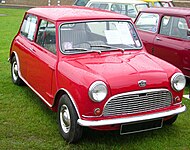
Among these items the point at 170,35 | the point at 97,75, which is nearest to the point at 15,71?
the point at 97,75

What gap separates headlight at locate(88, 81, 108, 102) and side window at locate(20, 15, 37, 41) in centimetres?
221

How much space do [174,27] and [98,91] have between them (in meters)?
3.92

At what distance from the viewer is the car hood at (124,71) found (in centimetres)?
398

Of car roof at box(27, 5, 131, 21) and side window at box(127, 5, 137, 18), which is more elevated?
car roof at box(27, 5, 131, 21)

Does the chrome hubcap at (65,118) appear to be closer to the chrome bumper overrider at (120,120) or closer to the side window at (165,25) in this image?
the chrome bumper overrider at (120,120)

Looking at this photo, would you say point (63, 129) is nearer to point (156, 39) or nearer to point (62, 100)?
point (62, 100)

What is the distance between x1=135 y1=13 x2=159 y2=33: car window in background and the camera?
7.74 metres

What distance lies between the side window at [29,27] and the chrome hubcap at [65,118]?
1.78m

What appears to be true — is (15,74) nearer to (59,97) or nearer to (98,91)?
(59,97)

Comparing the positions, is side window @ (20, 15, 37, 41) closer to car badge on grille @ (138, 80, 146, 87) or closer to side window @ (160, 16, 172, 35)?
car badge on grille @ (138, 80, 146, 87)

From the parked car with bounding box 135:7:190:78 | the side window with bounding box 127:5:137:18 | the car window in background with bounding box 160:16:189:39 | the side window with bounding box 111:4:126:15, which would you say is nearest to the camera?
the parked car with bounding box 135:7:190:78

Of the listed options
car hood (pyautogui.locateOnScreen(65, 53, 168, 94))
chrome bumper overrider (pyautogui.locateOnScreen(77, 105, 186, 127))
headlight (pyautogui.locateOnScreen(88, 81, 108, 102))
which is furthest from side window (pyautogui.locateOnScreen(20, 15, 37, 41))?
chrome bumper overrider (pyautogui.locateOnScreen(77, 105, 186, 127))

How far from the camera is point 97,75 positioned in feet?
13.2

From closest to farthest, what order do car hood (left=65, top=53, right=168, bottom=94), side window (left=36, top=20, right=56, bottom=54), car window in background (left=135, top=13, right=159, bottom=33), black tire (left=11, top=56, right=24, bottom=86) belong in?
car hood (left=65, top=53, right=168, bottom=94) → side window (left=36, top=20, right=56, bottom=54) → black tire (left=11, top=56, right=24, bottom=86) → car window in background (left=135, top=13, right=159, bottom=33)
